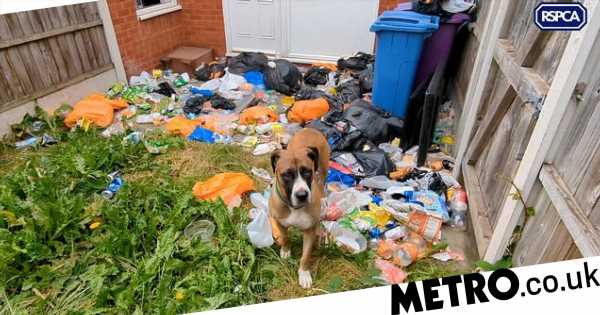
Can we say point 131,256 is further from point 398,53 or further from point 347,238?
point 398,53

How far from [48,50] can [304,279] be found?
507 centimetres

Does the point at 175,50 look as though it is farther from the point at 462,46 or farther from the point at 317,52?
the point at 462,46

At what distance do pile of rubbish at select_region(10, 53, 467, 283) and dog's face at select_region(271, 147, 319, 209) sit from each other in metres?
0.67

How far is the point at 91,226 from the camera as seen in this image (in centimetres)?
284

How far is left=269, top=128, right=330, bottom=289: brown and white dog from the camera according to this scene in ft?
7.21

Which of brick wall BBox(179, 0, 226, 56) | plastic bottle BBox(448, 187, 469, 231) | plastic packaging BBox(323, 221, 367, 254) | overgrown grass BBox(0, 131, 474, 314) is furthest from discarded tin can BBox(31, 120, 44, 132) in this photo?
plastic bottle BBox(448, 187, 469, 231)

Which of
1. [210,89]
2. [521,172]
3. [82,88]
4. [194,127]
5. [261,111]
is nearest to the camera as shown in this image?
[521,172]

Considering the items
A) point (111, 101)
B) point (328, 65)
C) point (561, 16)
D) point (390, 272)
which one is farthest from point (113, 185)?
point (328, 65)

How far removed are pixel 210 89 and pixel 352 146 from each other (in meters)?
3.12

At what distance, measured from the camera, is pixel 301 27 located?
6922 mm

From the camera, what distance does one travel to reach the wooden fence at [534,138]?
1473 millimetres

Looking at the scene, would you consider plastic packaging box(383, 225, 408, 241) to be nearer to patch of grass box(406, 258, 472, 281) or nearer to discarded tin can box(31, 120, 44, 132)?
patch of grass box(406, 258, 472, 281)

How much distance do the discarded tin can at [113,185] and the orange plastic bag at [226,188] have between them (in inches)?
31.6

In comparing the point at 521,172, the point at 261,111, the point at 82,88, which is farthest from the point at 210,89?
the point at 521,172
